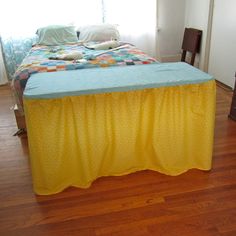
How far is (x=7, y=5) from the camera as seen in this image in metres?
3.66

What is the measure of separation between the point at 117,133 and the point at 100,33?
243 centimetres

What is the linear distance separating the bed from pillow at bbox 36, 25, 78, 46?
6.52ft

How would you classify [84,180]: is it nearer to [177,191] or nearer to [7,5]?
[177,191]

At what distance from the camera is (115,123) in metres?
1.64

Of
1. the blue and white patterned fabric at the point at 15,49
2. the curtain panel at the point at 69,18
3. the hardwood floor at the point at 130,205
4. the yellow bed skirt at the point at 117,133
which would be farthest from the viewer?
the blue and white patterned fabric at the point at 15,49

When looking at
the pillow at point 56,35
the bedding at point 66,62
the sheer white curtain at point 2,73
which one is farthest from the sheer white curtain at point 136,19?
the sheer white curtain at point 2,73

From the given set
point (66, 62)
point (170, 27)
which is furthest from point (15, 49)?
point (170, 27)

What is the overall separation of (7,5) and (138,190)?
131 inches

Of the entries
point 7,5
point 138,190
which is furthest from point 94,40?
point 138,190

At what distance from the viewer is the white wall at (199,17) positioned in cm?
383

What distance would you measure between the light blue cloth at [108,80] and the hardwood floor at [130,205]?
0.68 metres

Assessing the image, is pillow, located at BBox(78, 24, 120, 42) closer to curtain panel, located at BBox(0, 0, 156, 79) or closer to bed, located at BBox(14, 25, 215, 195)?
curtain panel, located at BBox(0, 0, 156, 79)

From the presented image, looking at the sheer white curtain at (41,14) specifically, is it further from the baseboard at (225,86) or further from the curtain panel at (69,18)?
the baseboard at (225,86)

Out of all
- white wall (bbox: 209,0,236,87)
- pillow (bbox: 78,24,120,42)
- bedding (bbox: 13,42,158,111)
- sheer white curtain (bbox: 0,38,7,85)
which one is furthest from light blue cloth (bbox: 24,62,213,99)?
sheer white curtain (bbox: 0,38,7,85)
